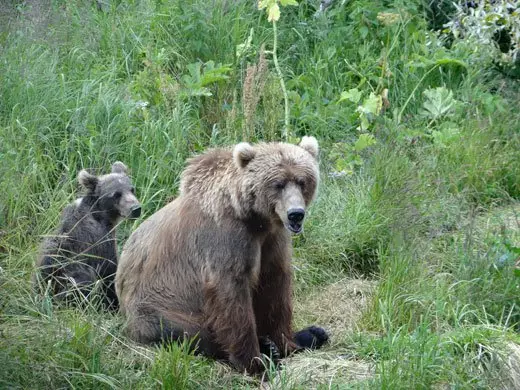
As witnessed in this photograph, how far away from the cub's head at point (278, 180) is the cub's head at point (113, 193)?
1469 mm

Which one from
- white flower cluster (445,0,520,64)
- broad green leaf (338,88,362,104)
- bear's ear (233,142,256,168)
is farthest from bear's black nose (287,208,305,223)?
white flower cluster (445,0,520,64)

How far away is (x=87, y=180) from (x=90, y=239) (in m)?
0.46

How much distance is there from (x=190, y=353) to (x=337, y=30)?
16.2ft

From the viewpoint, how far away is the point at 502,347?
238 inches

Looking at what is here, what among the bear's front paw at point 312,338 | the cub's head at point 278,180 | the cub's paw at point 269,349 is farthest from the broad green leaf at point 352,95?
the cub's paw at point 269,349

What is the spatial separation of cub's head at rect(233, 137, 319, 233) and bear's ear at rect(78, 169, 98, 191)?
167 cm

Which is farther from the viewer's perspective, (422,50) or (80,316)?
(422,50)

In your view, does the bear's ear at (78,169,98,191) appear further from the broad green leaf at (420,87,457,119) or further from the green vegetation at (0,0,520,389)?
the broad green leaf at (420,87,457,119)

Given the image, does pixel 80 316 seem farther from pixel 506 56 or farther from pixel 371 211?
pixel 506 56

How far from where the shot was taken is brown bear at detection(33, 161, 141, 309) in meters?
7.16

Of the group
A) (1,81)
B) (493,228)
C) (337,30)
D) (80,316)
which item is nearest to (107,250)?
(80,316)

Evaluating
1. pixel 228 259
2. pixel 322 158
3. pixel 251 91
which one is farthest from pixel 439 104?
pixel 228 259

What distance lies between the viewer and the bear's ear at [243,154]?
20.7 feet

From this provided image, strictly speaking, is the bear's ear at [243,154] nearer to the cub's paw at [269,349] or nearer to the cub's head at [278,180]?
the cub's head at [278,180]
